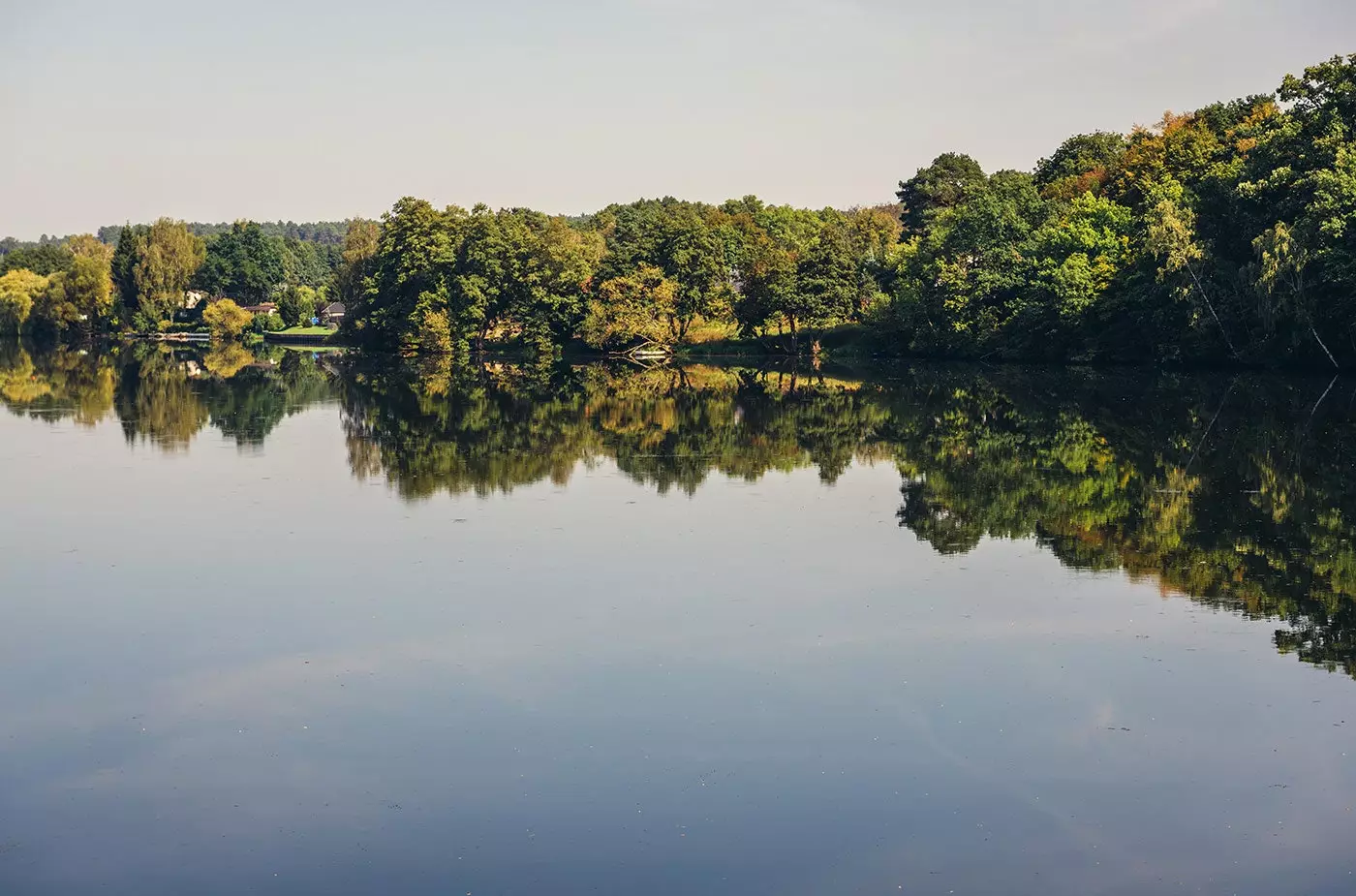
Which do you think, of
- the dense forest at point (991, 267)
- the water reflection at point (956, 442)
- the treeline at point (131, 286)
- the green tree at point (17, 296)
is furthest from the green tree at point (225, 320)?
the water reflection at point (956, 442)

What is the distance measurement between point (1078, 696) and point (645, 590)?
729 centimetres

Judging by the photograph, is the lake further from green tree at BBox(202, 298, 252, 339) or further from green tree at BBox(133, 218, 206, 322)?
green tree at BBox(133, 218, 206, 322)

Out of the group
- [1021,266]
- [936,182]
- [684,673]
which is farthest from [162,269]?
[684,673]

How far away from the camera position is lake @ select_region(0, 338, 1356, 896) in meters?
11.5

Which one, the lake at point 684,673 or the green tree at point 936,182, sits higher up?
the green tree at point 936,182

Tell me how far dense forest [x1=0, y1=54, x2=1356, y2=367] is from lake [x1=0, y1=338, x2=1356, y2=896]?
83.5 feet

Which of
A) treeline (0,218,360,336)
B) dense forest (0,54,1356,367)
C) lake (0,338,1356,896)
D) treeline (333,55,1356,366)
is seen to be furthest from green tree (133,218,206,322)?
lake (0,338,1356,896)

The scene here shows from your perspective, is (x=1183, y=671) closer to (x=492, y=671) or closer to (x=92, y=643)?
(x=492, y=671)

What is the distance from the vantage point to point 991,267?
7662 cm

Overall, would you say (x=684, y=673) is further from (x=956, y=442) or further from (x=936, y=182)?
(x=936, y=182)

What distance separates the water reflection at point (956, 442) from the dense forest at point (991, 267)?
17.3 ft

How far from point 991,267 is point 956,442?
4104cm

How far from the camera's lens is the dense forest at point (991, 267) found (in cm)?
5700

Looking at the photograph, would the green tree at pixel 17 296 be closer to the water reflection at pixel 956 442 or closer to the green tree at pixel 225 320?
the green tree at pixel 225 320
